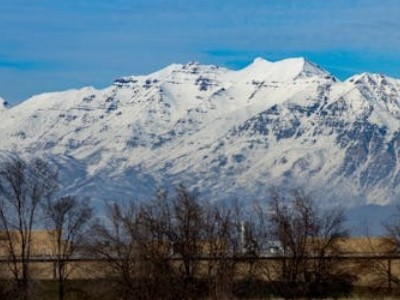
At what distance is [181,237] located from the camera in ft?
217

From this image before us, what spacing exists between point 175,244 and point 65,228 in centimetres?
1571

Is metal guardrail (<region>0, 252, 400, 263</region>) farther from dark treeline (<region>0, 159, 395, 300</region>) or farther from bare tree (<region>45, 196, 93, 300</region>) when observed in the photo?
bare tree (<region>45, 196, 93, 300</region>)

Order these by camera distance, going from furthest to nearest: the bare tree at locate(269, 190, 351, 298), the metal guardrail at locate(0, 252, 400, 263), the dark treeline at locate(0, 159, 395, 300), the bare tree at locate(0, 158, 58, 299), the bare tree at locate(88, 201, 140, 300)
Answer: the bare tree at locate(269, 190, 351, 298) → the metal guardrail at locate(0, 252, 400, 263) → the bare tree at locate(0, 158, 58, 299) → the dark treeline at locate(0, 159, 395, 300) → the bare tree at locate(88, 201, 140, 300)

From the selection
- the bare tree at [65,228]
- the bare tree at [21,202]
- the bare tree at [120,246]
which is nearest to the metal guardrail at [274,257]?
the bare tree at [65,228]

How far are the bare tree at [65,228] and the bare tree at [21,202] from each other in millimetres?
3171

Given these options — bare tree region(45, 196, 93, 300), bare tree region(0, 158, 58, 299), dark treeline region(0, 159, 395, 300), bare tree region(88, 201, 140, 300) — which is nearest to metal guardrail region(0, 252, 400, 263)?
dark treeline region(0, 159, 395, 300)

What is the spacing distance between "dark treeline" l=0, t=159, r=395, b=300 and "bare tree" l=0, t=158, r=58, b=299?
0.09m

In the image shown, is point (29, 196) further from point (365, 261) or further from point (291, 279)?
point (365, 261)

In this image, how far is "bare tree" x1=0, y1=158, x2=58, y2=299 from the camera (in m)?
65.1

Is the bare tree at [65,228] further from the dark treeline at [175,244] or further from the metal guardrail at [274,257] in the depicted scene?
the metal guardrail at [274,257]

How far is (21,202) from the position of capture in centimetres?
6606

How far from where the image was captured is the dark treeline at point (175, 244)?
6044 centimetres

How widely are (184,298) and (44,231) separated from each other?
27.6 metres

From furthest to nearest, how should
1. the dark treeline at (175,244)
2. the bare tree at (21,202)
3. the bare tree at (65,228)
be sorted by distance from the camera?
the bare tree at (65,228)
the bare tree at (21,202)
the dark treeline at (175,244)
